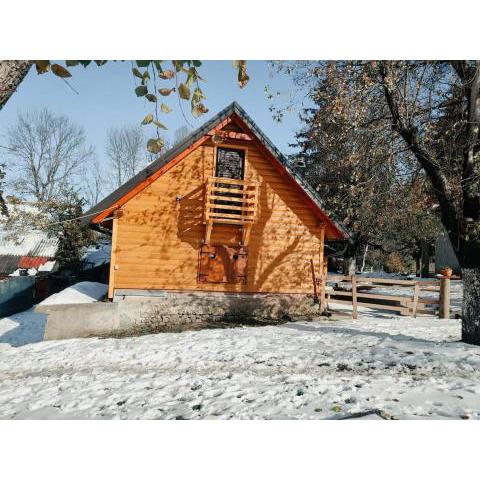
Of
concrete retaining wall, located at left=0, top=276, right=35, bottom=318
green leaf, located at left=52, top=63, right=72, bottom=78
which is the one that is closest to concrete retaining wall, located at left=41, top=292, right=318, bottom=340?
green leaf, located at left=52, top=63, right=72, bottom=78

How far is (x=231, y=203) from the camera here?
12.6 meters

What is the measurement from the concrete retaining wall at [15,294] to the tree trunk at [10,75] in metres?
17.0

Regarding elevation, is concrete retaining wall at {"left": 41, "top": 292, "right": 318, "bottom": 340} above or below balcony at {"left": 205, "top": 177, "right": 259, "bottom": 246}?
below

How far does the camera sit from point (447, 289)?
12.1 metres

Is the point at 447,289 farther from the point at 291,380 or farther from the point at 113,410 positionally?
the point at 113,410

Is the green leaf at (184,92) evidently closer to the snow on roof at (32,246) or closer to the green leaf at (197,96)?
the green leaf at (197,96)

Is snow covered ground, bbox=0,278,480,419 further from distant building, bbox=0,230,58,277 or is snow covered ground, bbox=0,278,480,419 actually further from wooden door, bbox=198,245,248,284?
distant building, bbox=0,230,58,277

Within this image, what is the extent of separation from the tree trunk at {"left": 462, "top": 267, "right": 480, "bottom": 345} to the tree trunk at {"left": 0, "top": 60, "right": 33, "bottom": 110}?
782 centimetres

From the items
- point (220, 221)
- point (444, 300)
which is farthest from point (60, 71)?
point (444, 300)

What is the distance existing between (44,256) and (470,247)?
23031 millimetres

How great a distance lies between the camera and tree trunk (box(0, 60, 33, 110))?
124 inches

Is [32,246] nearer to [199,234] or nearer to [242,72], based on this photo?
[199,234]

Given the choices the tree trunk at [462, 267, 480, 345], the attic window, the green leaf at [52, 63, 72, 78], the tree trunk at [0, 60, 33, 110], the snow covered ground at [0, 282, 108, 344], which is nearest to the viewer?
the tree trunk at [0, 60, 33, 110]

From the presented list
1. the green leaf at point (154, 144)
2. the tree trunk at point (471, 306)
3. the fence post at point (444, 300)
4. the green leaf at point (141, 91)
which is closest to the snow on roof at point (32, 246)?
the fence post at point (444, 300)
